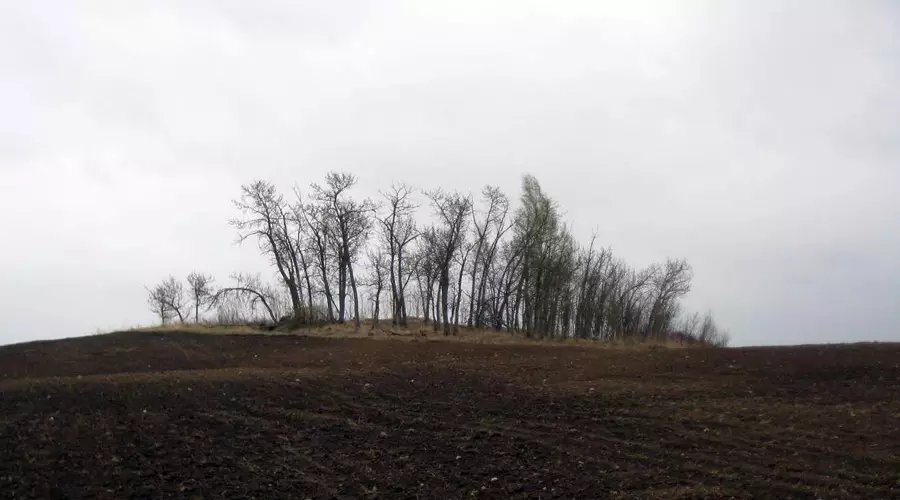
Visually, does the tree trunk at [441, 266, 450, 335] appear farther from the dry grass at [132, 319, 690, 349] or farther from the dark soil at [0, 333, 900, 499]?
the dark soil at [0, 333, 900, 499]

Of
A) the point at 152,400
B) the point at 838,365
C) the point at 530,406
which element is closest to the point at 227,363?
the point at 152,400

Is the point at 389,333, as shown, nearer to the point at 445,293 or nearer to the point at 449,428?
the point at 445,293

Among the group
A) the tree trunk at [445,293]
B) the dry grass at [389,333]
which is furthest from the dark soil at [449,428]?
the tree trunk at [445,293]

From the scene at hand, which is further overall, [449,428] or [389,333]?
[389,333]

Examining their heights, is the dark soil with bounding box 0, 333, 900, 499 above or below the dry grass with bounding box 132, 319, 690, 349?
below

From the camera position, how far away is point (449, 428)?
13.3 metres

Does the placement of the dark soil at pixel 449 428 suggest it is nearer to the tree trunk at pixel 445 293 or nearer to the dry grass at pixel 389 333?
the dry grass at pixel 389 333

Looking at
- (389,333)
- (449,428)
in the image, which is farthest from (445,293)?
(449,428)

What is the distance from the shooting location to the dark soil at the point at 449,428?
10672 millimetres

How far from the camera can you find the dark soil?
10.7m

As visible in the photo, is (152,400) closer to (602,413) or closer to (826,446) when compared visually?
(602,413)

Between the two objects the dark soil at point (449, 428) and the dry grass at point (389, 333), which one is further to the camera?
the dry grass at point (389, 333)

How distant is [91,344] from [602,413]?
15168 millimetres

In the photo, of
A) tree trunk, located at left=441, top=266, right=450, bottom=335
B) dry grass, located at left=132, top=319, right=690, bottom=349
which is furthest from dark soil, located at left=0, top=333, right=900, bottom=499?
tree trunk, located at left=441, top=266, right=450, bottom=335
